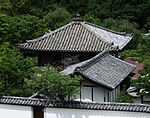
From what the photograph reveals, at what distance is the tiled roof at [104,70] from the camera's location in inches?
828

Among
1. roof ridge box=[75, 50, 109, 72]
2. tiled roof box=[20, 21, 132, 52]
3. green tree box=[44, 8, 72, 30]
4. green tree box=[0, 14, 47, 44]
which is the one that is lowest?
roof ridge box=[75, 50, 109, 72]

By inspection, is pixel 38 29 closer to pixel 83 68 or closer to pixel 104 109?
pixel 83 68

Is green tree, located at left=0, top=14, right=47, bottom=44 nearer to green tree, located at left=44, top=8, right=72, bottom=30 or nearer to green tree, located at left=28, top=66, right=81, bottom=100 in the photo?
green tree, located at left=44, top=8, right=72, bottom=30

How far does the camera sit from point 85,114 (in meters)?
17.8

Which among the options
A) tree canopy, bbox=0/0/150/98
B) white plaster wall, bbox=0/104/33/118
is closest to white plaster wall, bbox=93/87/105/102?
tree canopy, bbox=0/0/150/98

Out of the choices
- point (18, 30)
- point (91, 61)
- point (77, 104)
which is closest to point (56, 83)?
point (77, 104)

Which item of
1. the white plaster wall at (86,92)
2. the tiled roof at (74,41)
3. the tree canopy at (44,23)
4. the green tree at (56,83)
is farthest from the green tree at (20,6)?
the green tree at (56,83)

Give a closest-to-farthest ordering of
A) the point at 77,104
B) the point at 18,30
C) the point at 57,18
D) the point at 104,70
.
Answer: the point at 77,104
the point at 104,70
the point at 18,30
the point at 57,18

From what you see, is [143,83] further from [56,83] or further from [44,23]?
[44,23]

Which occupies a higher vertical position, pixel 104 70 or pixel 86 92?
pixel 104 70

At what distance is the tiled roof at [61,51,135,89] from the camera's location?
828 inches

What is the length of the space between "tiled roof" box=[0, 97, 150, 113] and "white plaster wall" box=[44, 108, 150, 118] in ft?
0.61

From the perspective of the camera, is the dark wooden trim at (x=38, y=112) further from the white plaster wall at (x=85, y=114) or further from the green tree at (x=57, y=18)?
the green tree at (x=57, y=18)

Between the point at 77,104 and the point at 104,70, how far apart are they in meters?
5.65
